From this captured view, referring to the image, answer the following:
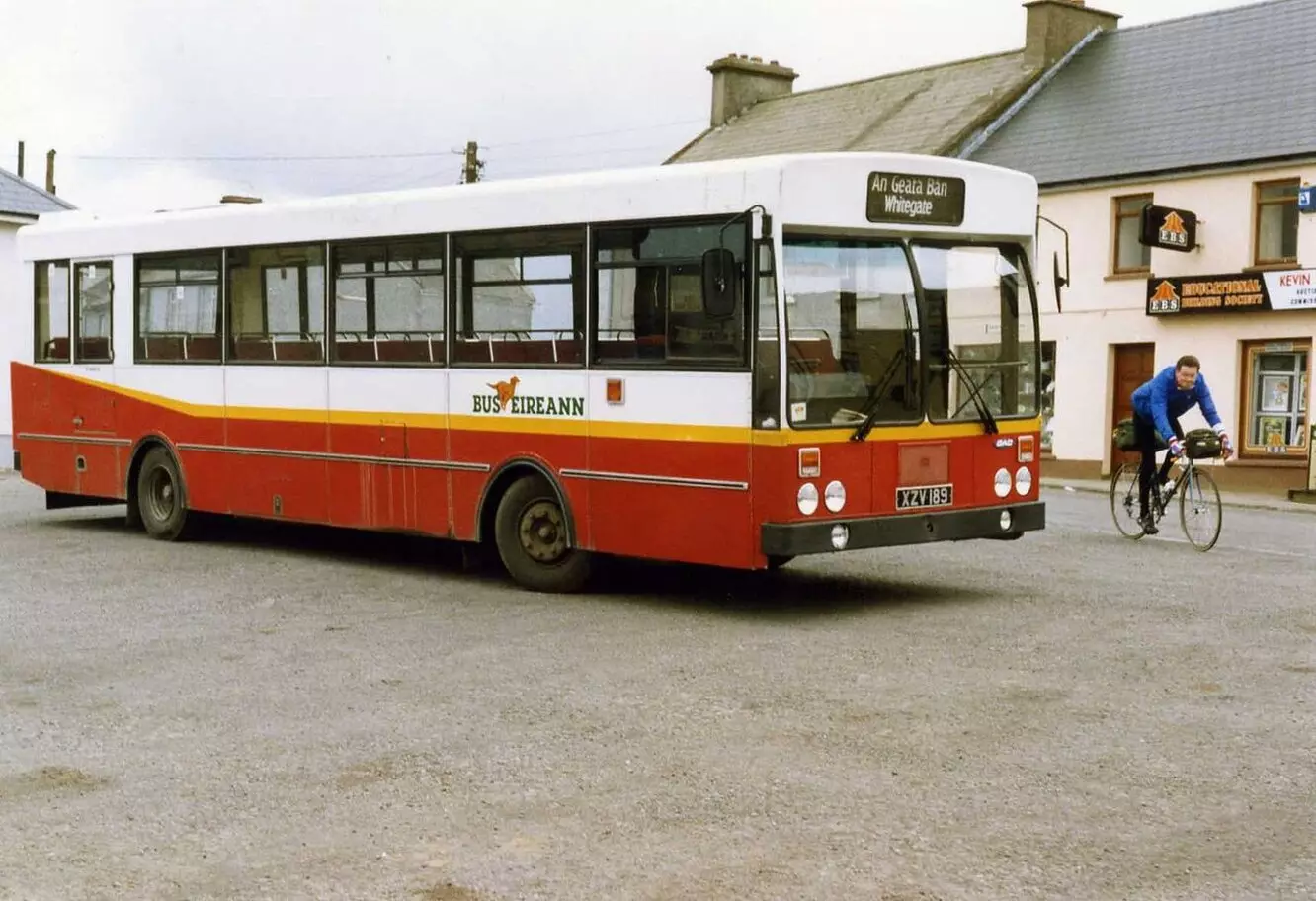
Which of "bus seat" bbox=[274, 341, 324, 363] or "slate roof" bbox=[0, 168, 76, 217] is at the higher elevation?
"slate roof" bbox=[0, 168, 76, 217]

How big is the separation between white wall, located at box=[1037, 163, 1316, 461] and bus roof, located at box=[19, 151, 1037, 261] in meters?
17.4

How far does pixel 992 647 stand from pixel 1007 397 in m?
2.62

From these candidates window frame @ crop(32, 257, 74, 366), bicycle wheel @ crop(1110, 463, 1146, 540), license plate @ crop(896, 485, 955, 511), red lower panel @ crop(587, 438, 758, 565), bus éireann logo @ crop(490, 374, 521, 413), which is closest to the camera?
red lower panel @ crop(587, 438, 758, 565)

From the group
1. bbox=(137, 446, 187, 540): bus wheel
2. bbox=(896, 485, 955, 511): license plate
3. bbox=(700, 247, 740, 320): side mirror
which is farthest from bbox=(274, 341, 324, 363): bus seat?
bbox=(896, 485, 955, 511): license plate

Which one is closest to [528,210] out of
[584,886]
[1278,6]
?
[584,886]

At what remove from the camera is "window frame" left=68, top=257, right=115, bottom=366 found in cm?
1605

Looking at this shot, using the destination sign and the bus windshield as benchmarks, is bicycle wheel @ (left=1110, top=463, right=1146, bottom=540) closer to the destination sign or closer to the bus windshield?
the bus windshield

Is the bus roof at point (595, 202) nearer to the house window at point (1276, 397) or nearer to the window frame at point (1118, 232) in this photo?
the house window at point (1276, 397)

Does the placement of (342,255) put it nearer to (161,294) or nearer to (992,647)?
(161,294)

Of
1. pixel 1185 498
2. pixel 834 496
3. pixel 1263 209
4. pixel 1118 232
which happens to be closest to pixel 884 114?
pixel 1118 232

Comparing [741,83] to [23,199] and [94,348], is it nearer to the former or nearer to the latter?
[23,199]

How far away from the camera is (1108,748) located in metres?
7.07

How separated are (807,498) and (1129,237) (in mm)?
21548

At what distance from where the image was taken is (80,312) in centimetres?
1652
